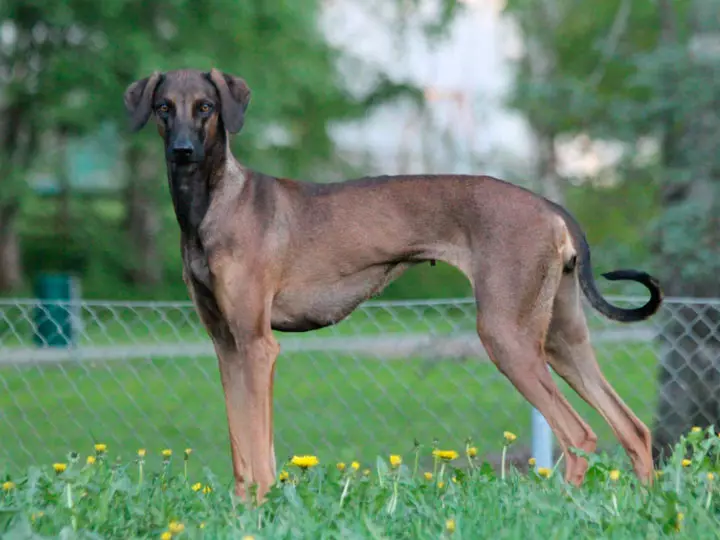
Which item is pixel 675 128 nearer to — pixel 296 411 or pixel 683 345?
pixel 683 345

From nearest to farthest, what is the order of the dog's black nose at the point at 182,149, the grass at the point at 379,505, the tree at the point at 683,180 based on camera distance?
the grass at the point at 379,505, the dog's black nose at the point at 182,149, the tree at the point at 683,180

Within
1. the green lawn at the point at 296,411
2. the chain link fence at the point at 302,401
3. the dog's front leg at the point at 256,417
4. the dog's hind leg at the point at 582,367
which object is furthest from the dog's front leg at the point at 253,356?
the green lawn at the point at 296,411

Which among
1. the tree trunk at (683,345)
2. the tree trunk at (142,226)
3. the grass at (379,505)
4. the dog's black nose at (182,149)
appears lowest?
the tree trunk at (142,226)

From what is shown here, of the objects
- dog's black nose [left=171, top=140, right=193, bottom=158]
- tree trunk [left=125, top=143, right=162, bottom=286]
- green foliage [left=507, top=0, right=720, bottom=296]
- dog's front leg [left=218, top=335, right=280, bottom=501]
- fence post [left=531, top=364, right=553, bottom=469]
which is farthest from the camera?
tree trunk [left=125, top=143, right=162, bottom=286]

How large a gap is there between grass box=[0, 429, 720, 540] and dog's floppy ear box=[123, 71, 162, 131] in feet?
4.41

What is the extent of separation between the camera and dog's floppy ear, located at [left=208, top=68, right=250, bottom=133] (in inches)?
190

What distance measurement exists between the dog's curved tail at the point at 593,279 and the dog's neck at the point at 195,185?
1.38 metres

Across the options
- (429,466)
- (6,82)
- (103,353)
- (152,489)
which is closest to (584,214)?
(429,466)

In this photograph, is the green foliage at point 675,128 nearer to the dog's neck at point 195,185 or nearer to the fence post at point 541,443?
the fence post at point 541,443

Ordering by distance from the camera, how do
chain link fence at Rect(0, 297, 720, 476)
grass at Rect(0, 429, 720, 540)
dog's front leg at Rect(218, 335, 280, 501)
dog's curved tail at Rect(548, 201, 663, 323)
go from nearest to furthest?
grass at Rect(0, 429, 720, 540) < dog's front leg at Rect(218, 335, 280, 501) < dog's curved tail at Rect(548, 201, 663, 323) < chain link fence at Rect(0, 297, 720, 476)

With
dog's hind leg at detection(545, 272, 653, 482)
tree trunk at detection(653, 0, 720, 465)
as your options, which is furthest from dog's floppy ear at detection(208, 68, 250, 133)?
tree trunk at detection(653, 0, 720, 465)

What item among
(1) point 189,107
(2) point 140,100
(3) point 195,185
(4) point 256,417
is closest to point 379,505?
(4) point 256,417

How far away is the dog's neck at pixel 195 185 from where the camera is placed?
4.87 metres

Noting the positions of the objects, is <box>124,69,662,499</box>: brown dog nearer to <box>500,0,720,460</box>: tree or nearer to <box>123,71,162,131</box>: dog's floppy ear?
<box>123,71,162,131</box>: dog's floppy ear
